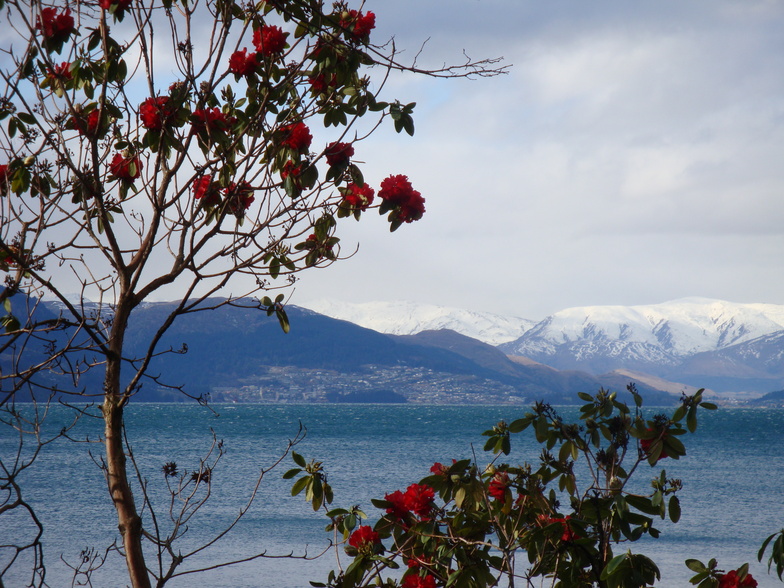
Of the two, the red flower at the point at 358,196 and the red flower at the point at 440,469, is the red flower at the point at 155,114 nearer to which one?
the red flower at the point at 358,196

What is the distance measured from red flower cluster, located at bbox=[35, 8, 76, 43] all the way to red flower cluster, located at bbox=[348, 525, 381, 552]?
1.96m

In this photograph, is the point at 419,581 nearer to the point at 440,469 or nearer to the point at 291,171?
the point at 440,469

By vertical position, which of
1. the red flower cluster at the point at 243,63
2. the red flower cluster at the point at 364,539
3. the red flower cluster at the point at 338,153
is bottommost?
the red flower cluster at the point at 364,539

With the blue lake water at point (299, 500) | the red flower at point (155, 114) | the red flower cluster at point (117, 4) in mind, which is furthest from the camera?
the blue lake water at point (299, 500)

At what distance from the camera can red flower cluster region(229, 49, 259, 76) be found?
2.47m

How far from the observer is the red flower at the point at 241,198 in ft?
8.16

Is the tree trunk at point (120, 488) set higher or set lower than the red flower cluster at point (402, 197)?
lower

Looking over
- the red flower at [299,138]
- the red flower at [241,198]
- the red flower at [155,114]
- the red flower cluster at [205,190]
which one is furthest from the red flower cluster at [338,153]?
the red flower at [155,114]

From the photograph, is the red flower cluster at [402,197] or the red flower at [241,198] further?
the red flower cluster at [402,197]

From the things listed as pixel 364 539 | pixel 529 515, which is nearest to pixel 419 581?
pixel 364 539

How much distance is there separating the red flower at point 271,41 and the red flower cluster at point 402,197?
1.88ft

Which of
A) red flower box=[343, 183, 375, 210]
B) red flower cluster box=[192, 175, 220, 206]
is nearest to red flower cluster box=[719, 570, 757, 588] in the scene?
red flower box=[343, 183, 375, 210]

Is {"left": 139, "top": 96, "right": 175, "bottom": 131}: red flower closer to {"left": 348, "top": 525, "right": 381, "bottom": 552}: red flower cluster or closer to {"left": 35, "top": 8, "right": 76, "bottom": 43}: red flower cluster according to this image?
{"left": 35, "top": 8, "right": 76, "bottom": 43}: red flower cluster

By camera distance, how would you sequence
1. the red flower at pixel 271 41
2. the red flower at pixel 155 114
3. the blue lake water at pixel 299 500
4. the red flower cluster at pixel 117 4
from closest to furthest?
the red flower cluster at pixel 117 4 → the red flower at pixel 155 114 → the red flower at pixel 271 41 → the blue lake water at pixel 299 500
